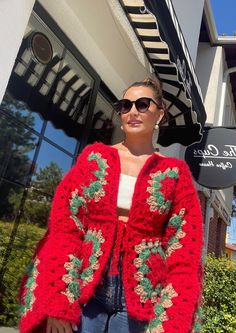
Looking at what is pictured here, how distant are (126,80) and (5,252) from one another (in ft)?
8.17

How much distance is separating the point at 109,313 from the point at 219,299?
11.5 ft

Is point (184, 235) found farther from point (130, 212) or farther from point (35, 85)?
point (35, 85)

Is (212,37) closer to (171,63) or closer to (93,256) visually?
(171,63)

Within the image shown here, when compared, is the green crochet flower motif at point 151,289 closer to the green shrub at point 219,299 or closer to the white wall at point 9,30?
the white wall at point 9,30

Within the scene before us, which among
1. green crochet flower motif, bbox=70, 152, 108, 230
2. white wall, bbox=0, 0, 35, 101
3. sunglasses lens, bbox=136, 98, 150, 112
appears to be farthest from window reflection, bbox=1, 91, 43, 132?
green crochet flower motif, bbox=70, 152, 108, 230

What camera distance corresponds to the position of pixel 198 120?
427 centimetres

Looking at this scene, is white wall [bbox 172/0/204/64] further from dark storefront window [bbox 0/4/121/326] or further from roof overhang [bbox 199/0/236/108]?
dark storefront window [bbox 0/4/121/326]

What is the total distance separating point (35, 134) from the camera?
3717 mm

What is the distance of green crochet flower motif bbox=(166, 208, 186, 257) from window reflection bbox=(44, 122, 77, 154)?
261cm

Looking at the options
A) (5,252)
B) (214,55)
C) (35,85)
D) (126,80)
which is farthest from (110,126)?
Result: (214,55)

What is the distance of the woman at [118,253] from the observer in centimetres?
136

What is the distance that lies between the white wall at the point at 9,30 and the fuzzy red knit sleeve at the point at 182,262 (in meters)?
1.24

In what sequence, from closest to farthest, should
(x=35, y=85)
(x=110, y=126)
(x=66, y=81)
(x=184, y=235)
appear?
(x=184, y=235) < (x=35, y=85) < (x=66, y=81) < (x=110, y=126)

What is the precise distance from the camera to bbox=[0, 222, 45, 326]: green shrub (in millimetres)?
3241
